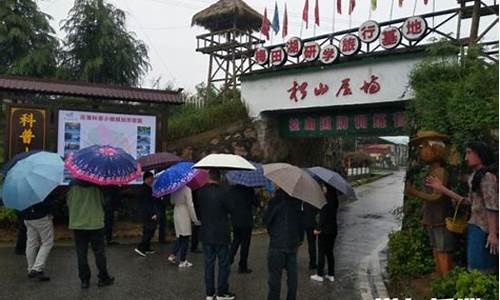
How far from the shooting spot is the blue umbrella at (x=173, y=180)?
7590mm

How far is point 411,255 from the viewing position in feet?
23.3

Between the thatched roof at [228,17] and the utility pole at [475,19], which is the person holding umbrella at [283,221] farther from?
the thatched roof at [228,17]

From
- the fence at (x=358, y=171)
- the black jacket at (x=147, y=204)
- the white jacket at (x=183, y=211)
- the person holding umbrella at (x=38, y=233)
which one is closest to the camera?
the person holding umbrella at (x=38, y=233)

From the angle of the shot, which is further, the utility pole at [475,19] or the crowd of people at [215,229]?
Result: the utility pole at [475,19]

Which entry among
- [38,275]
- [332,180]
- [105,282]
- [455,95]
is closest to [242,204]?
[332,180]

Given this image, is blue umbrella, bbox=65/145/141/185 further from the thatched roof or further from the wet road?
the thatched roof

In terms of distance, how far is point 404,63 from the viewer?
1166 centimetres

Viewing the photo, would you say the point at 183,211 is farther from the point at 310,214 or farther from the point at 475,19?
the point at 475,19

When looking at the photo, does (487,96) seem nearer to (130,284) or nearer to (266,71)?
(130,284)

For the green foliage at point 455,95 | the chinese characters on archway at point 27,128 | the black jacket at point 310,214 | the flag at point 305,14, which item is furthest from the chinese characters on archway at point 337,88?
the chinese characters on archway at point 27,128

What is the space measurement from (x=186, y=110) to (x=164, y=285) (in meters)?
10.7

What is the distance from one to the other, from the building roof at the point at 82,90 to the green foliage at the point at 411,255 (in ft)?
23.2

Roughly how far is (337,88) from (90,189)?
8348 mm

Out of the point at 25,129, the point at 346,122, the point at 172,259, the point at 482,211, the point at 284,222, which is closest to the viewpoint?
the point at 482,211
